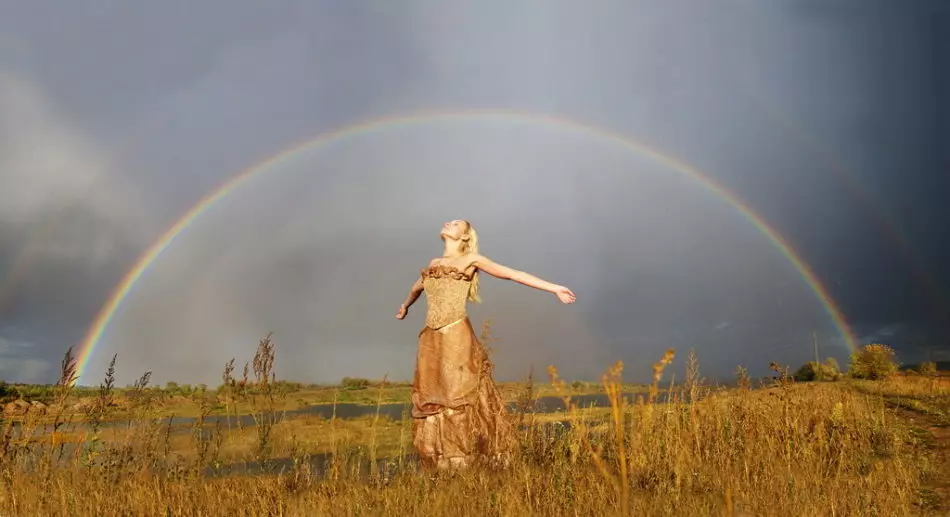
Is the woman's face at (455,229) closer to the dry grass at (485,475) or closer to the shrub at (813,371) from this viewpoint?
the dry grass at (485,475)

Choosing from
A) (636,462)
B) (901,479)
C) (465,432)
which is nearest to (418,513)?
(636,462)

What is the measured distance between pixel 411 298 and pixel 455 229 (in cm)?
126

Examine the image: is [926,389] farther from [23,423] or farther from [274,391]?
[23,423]

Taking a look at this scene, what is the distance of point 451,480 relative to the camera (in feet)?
18.8

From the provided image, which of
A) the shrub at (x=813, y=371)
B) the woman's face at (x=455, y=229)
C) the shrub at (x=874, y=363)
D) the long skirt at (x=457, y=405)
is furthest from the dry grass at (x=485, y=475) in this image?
the shrub at (x=813, y=371)

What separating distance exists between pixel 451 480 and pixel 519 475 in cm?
73

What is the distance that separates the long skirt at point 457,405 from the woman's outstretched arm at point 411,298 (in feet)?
3.12

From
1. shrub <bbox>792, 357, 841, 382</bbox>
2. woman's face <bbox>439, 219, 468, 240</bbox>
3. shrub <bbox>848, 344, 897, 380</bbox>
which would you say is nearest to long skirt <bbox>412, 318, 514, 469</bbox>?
woman's face <bbox>439, 219, 468, 240</bbox>

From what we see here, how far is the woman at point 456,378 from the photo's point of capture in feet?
23.4

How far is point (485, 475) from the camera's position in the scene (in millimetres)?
5777

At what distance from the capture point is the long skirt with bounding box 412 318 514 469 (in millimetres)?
7121

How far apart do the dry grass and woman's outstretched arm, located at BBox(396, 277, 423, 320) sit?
2.30 meters

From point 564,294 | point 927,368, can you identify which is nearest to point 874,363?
point 927,368

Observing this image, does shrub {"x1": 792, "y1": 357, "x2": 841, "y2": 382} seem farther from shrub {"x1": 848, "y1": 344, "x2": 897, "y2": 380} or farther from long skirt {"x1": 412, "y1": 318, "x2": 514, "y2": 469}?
long skirt {"x1": 412, "y1": 318, "x2": 514, "y2": 469}
